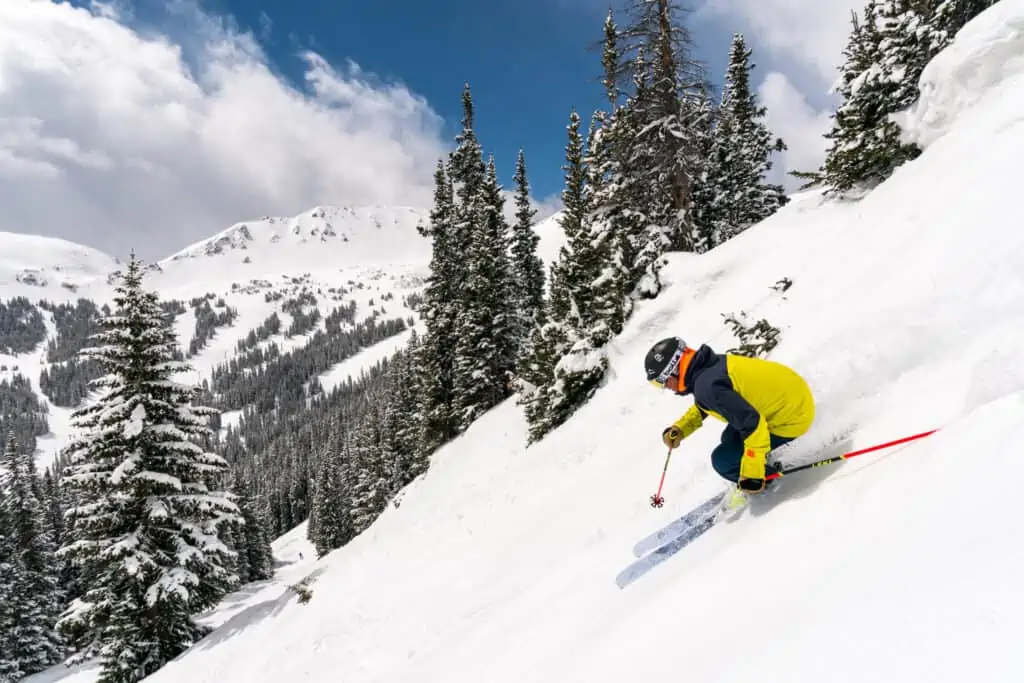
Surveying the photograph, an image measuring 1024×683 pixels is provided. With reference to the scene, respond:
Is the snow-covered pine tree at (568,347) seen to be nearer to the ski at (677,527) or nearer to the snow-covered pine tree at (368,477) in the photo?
the ski at (677,527)

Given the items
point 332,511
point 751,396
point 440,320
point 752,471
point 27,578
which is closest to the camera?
point 752,471

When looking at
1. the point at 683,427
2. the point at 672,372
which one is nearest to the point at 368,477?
the point at 683,427

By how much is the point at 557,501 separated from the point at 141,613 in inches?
549

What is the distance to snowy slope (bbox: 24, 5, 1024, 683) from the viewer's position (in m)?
2.93

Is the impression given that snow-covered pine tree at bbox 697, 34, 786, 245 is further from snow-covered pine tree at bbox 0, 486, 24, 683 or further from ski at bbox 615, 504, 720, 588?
Result: snow-covered pine tree at bbox 0, 486, 24, 683

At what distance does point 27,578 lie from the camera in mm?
41156

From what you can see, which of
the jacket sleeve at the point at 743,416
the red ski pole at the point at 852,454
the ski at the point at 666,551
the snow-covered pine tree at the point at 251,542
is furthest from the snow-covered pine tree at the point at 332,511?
the jacket sleeve at the point at 743,416

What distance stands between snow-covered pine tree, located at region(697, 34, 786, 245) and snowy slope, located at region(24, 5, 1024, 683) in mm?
22111

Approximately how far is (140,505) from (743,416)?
1868 centimetres

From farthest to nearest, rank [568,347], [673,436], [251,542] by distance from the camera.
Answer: [251,542], [568,347], [673,436]

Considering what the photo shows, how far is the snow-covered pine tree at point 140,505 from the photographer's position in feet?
53.2

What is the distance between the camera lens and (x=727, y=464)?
5.95m

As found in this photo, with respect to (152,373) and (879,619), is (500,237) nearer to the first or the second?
(152,373)

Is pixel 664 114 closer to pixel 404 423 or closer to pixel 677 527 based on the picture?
pixel 677 527
